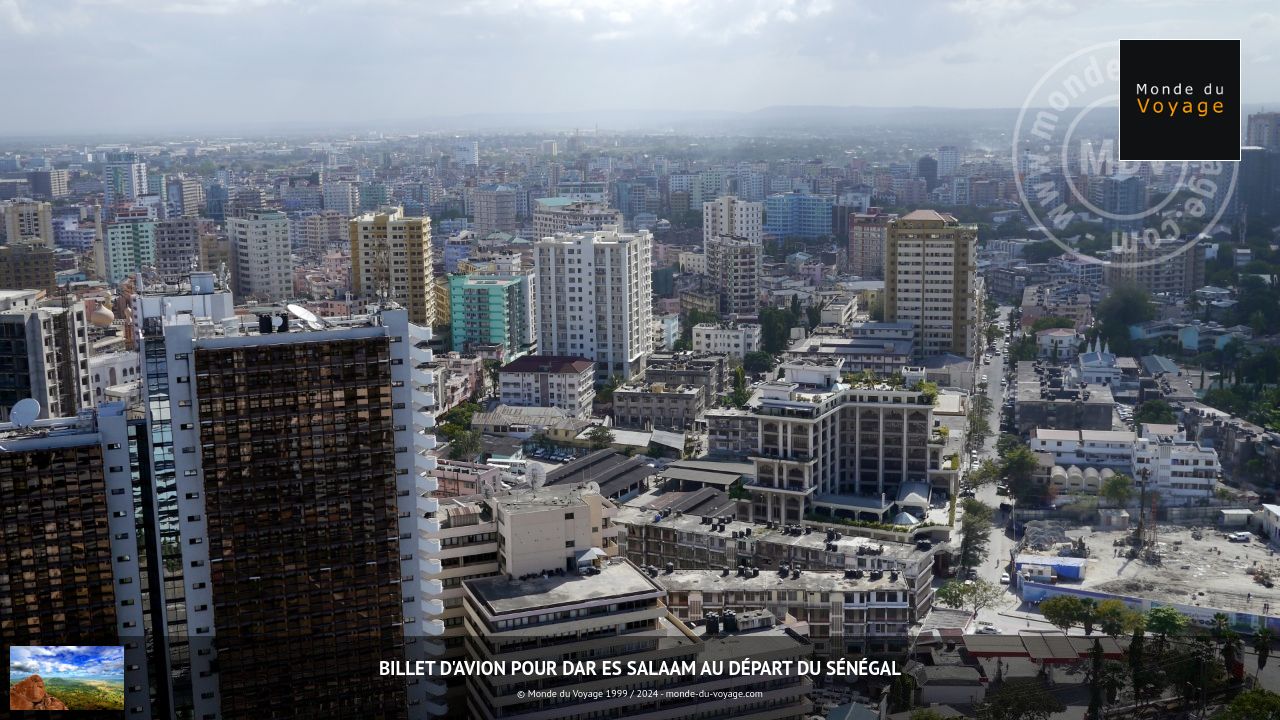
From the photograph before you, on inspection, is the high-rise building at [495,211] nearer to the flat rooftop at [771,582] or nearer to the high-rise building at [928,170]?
the high-rise building at [928,170]

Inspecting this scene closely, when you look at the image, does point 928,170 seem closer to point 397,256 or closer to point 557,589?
point 397,256

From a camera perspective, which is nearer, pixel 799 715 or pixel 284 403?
pixel 284 403

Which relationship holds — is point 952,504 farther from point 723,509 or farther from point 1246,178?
point 1246,178

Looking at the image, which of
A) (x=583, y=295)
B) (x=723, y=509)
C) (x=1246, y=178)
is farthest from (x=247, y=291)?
(x=1246, y=178)

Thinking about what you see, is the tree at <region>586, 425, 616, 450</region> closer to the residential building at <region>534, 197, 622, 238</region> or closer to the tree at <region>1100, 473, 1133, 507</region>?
the tree at <region>1100, 473, 1133, 507</region>

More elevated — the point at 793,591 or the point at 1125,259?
the point at 1125,259

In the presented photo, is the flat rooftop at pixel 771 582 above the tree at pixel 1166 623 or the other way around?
above

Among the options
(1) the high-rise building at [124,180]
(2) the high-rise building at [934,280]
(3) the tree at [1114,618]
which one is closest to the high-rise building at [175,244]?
(2) the high-rise building at [934,280]
